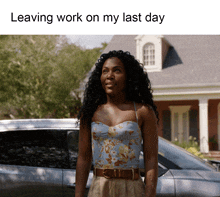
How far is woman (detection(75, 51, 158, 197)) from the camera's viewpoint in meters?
2.01

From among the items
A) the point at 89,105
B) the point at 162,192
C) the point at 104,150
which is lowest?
the point at 162,192

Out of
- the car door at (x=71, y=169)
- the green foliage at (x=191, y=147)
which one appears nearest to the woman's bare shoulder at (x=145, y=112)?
the car door at (x=71, y=169)

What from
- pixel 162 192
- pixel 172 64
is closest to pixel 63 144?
pixel 162 192

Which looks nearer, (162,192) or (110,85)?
(110,85)

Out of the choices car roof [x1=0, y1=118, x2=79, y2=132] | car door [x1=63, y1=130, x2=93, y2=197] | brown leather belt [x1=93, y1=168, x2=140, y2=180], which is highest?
car roof [x1=0, y1=118, x2=79, y2=132]

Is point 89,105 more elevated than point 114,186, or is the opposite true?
point 89,105

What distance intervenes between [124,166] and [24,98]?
15.5 m

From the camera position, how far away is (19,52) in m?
17.5

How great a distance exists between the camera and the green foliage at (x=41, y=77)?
53.8 feet

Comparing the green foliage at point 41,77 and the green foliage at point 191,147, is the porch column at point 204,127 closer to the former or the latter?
the green foliage at point 191,147

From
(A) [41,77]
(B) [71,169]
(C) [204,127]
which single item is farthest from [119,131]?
(A) [41,77]

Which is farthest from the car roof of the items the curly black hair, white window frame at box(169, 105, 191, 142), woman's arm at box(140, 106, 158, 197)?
white window frame at box(169, 105, 191, 142)

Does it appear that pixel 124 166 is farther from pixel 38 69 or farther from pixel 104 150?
pixel 38 69

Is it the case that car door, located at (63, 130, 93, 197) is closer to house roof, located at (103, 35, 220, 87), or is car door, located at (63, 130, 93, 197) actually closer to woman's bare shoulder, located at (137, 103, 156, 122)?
woman's bare shoulder, located at (137, 103, 156, 122)
